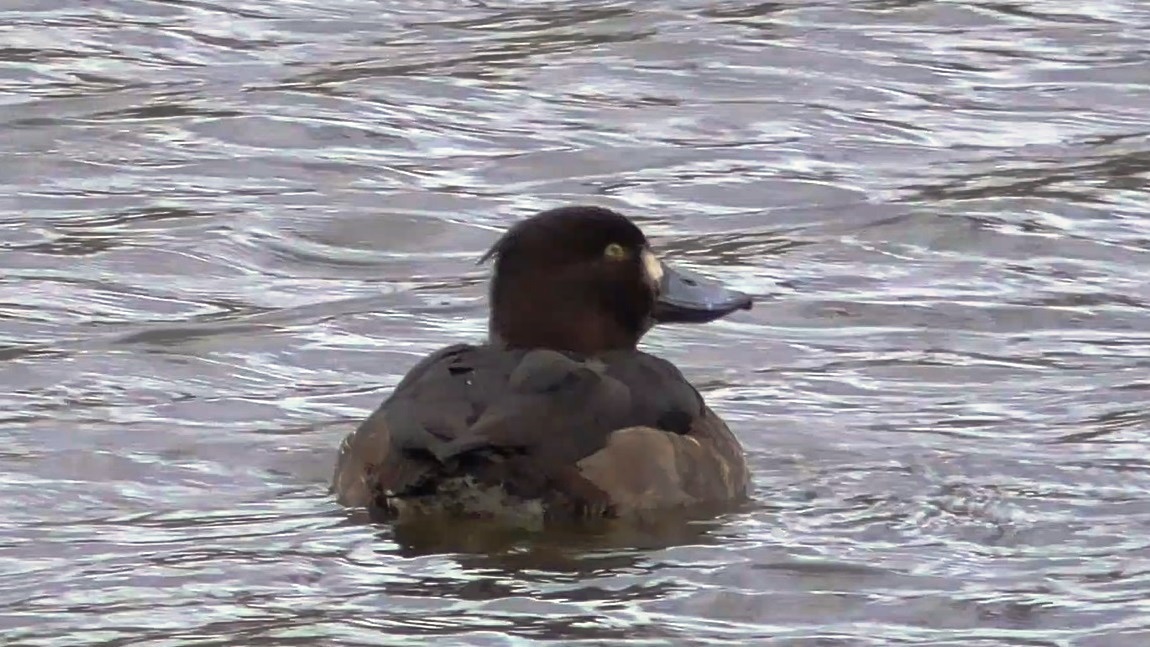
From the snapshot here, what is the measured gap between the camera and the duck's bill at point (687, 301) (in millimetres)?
8719

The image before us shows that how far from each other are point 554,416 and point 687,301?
1.36m

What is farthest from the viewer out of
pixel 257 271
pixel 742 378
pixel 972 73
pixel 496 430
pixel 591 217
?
pixel 972 73

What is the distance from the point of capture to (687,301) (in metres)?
8.73

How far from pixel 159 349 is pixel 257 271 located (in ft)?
4.06

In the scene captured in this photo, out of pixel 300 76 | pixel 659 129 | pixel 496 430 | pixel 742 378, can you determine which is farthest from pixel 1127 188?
pixel 496 430

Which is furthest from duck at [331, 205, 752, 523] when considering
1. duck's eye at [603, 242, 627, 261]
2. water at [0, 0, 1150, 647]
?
water at [0, 0, 1150, 647]

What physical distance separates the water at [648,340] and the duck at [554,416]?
124 millimetres

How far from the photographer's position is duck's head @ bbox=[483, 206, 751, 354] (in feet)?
27.3

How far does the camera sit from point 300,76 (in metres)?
13.8

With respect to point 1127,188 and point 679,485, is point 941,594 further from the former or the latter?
point 1127,188

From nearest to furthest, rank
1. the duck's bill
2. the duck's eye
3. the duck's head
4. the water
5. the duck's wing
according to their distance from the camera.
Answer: the water, the duck's wing, the duck's head, the duck's eye, the duck's bill

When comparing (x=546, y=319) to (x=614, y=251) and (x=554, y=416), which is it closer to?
(x=614, y=251)

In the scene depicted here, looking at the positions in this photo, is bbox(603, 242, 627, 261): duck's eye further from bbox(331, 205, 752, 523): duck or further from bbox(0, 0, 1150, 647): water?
bbox(0, 0, 1150, 647): water

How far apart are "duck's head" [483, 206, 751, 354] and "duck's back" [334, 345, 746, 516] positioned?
42 centimetres
